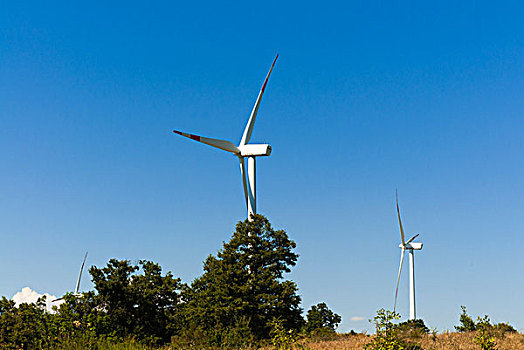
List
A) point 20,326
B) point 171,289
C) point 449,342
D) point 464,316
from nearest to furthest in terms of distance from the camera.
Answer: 1. point 449,342
2. point 464,316
3. point 171,289
4. point 20,326

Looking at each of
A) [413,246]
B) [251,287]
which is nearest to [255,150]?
[251,287]

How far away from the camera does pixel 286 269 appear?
4500 cm

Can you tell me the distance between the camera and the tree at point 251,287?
42.8 m

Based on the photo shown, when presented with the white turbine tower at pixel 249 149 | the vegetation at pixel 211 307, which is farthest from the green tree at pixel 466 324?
the white turbine tower at pixel 249 149

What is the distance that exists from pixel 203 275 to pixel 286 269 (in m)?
7.75

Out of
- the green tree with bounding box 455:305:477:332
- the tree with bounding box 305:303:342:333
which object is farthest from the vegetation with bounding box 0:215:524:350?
the tree with bounding box 305:303:342:333

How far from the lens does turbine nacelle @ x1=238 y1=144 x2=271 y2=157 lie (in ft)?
184

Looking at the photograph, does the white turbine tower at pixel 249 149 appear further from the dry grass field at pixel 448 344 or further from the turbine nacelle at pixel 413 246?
the turbine nacelle at pixel 413 246

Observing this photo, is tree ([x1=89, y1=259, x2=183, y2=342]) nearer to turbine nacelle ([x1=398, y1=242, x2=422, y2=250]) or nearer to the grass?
the grass

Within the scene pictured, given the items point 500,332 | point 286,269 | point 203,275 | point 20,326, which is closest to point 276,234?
point 286,269

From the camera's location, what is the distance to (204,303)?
44.8m

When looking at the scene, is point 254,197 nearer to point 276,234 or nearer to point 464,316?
point 276,234

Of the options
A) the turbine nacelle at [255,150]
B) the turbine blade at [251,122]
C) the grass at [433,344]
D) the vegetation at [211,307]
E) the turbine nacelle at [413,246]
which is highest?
the turbine blade at [251,122]

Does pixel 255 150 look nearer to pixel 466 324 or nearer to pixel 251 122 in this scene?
pixel 251 122
